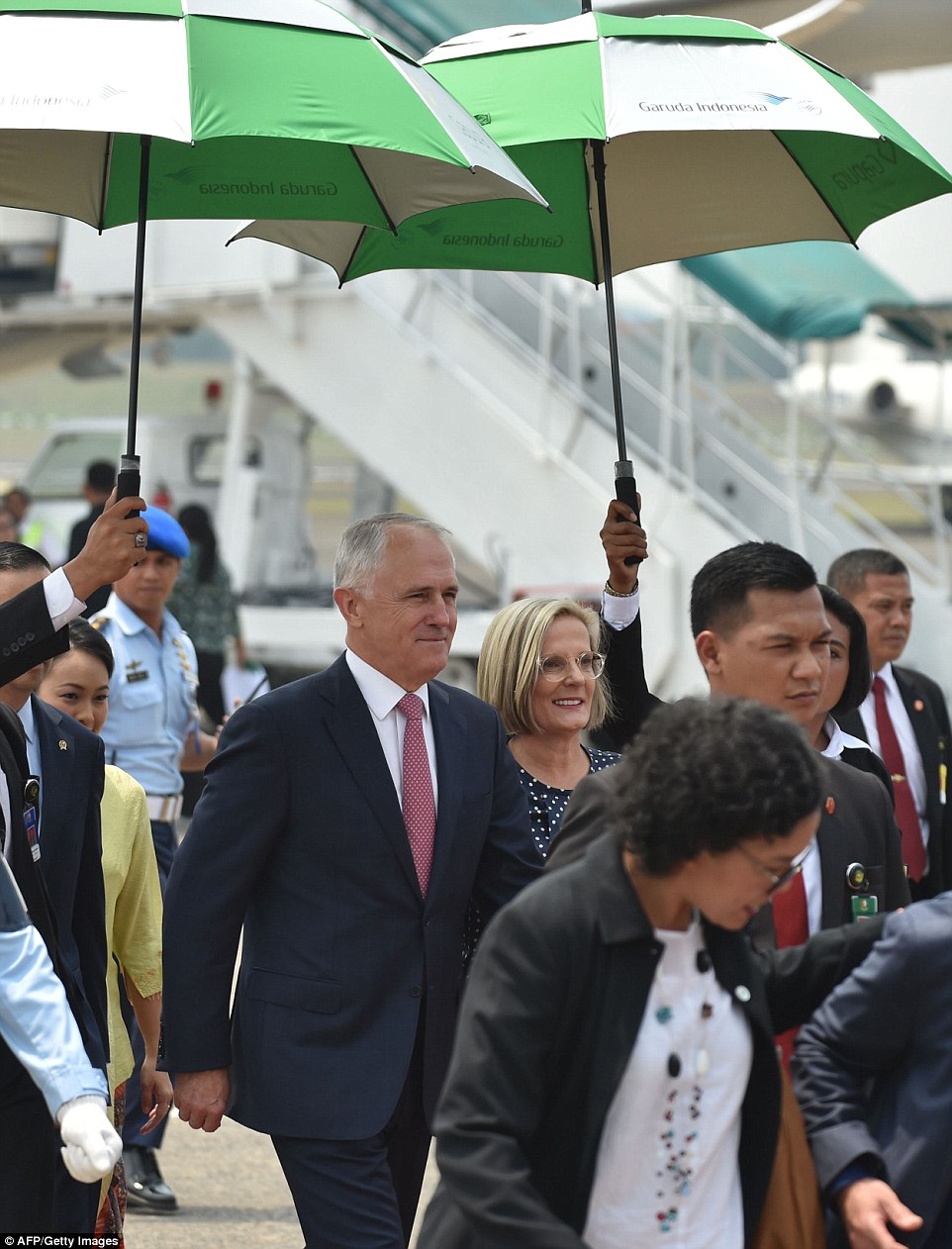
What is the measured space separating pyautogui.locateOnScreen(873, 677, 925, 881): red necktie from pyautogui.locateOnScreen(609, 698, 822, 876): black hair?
3.89 metres

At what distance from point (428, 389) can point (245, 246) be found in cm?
176

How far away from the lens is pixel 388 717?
13.3 feet

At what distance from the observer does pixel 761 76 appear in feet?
14.8

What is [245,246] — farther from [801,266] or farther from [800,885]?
[800,885]

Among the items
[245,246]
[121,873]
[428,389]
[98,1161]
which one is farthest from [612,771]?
[245,246]

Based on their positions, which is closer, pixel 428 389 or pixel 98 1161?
pixel 98 1161

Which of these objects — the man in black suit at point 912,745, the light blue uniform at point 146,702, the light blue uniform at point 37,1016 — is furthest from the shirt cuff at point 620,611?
the light blue uniform at point 146,702

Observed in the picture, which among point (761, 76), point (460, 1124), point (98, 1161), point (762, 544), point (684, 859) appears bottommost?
point (98, 1161)

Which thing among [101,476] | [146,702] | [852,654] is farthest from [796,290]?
[852,654]

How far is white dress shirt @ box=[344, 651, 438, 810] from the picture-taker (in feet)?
13.2

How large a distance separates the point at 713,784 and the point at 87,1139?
Answer: 1.11m

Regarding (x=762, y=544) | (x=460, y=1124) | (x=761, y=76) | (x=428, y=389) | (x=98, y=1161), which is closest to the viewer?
(x=460, y=1124)

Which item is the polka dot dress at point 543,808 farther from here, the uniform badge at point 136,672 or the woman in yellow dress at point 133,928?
the uniform badge at point 136,672

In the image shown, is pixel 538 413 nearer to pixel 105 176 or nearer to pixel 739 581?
pixel 105 176
